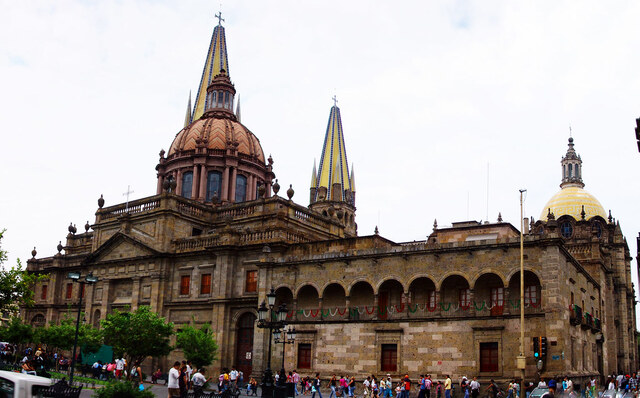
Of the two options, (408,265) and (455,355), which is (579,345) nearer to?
(455,355)

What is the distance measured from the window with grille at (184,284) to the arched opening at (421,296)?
16.8m

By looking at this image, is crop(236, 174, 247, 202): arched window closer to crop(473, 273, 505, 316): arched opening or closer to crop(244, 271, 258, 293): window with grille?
crop(244, 271, 258, 293): window with grille

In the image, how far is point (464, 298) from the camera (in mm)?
31797

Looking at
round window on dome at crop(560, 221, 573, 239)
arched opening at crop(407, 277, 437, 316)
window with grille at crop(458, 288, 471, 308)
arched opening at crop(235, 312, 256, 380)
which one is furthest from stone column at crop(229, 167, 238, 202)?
round window on dome at crop(560, 221, 573, 239)

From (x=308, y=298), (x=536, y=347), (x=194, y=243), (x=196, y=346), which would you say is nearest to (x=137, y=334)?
(x=196, y=346)

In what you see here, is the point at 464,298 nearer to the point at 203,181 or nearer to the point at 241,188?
the point at 241,188

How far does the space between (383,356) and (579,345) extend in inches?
374

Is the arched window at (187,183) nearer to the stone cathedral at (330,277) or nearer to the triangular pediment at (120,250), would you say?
the stone cathedral at (330,277)

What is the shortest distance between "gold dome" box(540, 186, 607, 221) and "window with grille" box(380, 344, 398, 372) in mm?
32246

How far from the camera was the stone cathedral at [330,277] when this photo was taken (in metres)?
30.3

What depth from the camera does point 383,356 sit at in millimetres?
32688

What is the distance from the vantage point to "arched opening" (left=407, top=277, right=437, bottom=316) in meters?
32.6

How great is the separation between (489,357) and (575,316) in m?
4.65

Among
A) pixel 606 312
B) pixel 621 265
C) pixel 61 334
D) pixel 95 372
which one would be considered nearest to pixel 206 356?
pixel 95 372
